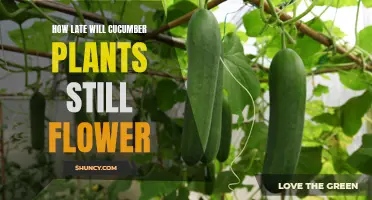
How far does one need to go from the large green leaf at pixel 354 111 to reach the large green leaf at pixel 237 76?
32 centimetres

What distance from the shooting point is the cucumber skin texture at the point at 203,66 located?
1.90 ft

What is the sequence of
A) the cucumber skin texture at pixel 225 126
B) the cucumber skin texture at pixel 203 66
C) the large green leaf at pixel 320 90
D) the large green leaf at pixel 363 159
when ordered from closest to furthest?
1. the cucumber skin texture at pixel 203 66
2. the cucumber skin texture at pixel 225 126
3. the large green leaf at pixel 363 159
4. the large green leaf at pixel 320 90

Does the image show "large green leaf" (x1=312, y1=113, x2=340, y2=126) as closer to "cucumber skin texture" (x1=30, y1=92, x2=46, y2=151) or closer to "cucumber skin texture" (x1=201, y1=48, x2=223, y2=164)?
"cucumber skin texture" (x1=201, y1=48, x2=223, y2=164)

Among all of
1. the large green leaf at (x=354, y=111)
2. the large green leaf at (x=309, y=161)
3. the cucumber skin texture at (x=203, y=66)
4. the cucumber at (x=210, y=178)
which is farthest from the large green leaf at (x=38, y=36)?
the large green leaf at (x=354, y=111)

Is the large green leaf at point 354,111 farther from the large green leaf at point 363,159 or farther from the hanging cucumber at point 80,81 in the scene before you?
the hanging cucumber at point 80,81

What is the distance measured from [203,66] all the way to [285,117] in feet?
0.58

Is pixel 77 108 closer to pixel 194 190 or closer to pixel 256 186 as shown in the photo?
pixel 194 190

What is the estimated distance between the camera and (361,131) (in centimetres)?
98

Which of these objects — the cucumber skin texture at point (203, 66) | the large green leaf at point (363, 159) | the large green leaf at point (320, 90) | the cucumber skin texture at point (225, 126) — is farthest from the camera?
the large green leaf at point (320, 90)

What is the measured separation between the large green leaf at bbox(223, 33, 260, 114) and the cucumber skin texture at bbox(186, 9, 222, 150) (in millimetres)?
191

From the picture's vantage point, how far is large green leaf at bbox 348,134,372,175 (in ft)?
2.88

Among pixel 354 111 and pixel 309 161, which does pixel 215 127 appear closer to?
pixel 309 161

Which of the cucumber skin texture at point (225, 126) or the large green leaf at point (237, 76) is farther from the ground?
the large green leaf at point (237, 76)

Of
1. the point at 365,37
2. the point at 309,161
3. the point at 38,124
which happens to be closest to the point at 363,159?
the point at 309,161
